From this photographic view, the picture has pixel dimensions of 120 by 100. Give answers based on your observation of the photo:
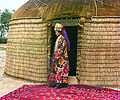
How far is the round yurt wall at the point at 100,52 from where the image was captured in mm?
5395

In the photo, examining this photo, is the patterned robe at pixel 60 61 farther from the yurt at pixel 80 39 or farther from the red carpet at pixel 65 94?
the yurt at pixel 80 39

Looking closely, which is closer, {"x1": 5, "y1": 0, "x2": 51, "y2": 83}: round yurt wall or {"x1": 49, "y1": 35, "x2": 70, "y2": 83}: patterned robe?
{"x1": 49, "y1": 35, "x2": 70, "y2": 83}: patterned robe

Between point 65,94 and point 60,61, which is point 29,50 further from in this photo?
point 65,94

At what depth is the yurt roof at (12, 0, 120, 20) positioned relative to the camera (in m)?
5.47

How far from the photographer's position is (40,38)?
5.89m

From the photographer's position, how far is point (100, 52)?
5.42 m

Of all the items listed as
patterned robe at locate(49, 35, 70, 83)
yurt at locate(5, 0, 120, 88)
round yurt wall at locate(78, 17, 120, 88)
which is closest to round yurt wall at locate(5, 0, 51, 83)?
yurt at locate(5, 0, 120, 88)

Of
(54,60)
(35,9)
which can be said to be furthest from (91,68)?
(35,9)

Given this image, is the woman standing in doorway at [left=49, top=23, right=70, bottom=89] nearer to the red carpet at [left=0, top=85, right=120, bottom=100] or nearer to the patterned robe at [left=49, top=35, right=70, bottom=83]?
the patterned robe at [left=49, top=35, right=70, bottom=83]

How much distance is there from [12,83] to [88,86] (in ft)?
9.42

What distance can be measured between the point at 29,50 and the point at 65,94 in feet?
8.12

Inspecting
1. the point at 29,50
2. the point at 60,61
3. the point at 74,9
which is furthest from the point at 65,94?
the point at 74,9

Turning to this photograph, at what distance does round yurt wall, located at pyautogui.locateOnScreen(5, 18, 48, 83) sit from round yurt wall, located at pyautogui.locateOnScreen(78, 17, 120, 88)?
4.76 feet

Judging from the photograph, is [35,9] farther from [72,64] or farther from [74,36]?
[72,64]
